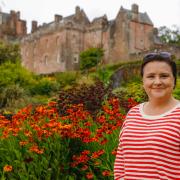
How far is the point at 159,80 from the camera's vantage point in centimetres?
299

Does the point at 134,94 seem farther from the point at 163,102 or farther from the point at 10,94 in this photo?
the point at 163,102

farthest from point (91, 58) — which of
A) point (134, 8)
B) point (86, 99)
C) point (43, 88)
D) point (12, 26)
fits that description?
point (86, 99)

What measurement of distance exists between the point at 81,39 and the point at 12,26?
80.2ft

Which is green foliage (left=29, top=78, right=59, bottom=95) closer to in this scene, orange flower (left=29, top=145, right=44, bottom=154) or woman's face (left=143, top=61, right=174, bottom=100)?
orange flower (left=29, top=145, right=44, bottom=154)

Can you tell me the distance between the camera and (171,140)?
2773 mm

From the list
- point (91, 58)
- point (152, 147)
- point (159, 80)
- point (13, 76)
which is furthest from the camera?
point (91, 58)

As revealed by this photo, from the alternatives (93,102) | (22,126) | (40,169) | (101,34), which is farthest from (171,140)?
(101,34)

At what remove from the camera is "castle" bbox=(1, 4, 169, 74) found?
5438 cm

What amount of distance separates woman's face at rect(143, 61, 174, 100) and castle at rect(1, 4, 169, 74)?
46.5 metres

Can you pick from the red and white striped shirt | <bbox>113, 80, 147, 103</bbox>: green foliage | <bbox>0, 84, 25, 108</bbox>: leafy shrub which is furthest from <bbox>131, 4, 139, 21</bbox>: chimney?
the red and white striped shirt

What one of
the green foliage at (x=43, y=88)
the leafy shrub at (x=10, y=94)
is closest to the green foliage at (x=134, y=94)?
the leafy shrub at (x=10, y=94)

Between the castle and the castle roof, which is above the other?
the castle roof

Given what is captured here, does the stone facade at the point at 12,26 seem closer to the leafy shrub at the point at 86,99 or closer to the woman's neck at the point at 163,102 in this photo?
the leafy shrub at the point at 86,99

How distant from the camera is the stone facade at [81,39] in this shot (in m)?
54.4
